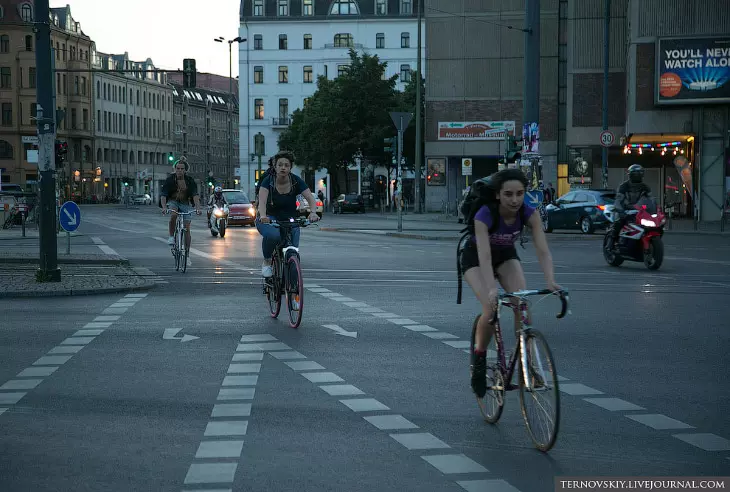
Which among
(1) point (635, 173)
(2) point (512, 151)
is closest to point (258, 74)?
(2) point (512, 151)

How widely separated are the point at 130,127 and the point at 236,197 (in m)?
99.0

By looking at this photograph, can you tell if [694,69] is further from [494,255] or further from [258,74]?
[258,74]

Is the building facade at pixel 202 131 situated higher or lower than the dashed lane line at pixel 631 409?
higher

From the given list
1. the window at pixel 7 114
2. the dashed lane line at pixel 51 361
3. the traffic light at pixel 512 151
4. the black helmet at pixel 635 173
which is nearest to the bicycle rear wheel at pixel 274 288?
the dashed lane line at pixel 51 361

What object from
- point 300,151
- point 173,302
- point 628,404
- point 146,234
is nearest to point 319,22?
point 300,151

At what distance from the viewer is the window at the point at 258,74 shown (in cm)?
11400

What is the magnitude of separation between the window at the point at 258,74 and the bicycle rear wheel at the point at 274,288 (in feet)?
336

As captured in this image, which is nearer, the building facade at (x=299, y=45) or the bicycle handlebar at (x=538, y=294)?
the bicycle handlebar at (x=538, y=294)

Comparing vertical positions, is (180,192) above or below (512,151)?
below

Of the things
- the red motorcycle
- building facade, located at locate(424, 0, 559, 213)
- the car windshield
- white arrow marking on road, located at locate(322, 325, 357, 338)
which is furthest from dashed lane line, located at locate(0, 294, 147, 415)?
→ building facade, located at locate(424, 0, 559, 213)

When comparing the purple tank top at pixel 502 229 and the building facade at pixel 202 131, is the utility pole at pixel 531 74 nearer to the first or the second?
the purple tank top at pixel 502 229

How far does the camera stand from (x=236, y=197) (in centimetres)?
4697

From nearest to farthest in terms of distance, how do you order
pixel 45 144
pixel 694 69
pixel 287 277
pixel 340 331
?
pixel 340 331 → pixel 287 277 → pixel 45 144 → pixel 694 69

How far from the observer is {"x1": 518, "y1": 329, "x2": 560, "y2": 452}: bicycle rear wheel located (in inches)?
247
